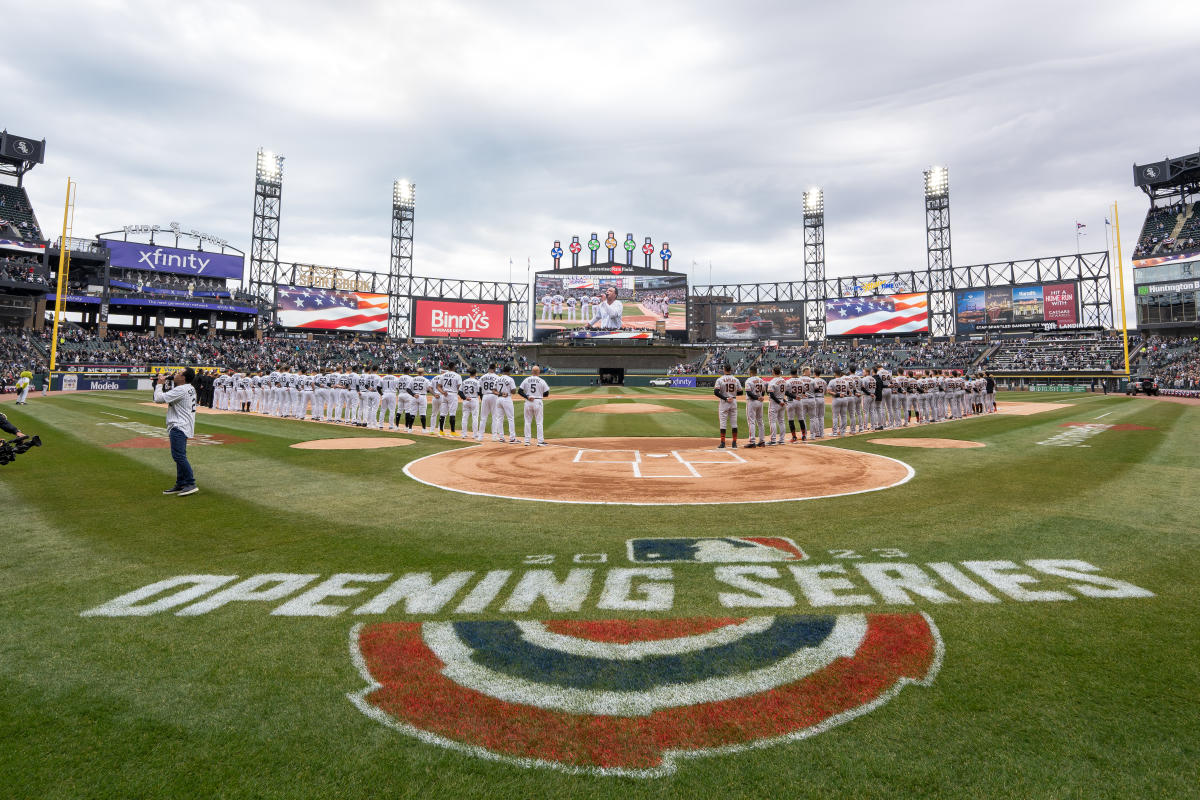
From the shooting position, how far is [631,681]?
3.07 m

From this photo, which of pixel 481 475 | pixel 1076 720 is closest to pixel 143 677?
pixel 1076 720

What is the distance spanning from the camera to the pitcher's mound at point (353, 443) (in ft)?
45.1

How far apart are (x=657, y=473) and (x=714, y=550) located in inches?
187

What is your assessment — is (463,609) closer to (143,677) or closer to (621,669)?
(621,669)

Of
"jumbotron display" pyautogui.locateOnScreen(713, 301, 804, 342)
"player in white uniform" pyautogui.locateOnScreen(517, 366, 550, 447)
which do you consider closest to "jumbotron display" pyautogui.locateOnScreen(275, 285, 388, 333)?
"jumbotron display" pyautogui.locateOnScreen(713, 301, 804, 342)

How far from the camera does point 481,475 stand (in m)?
10.0

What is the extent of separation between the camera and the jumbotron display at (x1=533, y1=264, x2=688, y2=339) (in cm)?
6712

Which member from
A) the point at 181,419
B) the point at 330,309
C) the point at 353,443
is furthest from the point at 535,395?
the point at 330,309

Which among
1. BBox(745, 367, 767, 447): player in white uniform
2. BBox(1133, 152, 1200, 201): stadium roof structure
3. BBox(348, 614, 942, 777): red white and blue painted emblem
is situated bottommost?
BBox(348, 614, 942, 777): red white and blue painted emblem

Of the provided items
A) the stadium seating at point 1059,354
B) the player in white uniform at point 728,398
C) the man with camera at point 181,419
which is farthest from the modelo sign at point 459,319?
the man with camera at point 181,419

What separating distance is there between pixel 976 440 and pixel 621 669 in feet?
51.6

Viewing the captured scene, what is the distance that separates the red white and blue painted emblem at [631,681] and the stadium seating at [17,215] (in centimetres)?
7629

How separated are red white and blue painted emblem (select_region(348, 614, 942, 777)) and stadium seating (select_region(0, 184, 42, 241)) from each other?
250 feet

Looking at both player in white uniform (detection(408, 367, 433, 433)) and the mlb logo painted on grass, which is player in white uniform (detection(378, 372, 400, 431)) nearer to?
player in white uniform (detection(408, 367, 433, 433))
